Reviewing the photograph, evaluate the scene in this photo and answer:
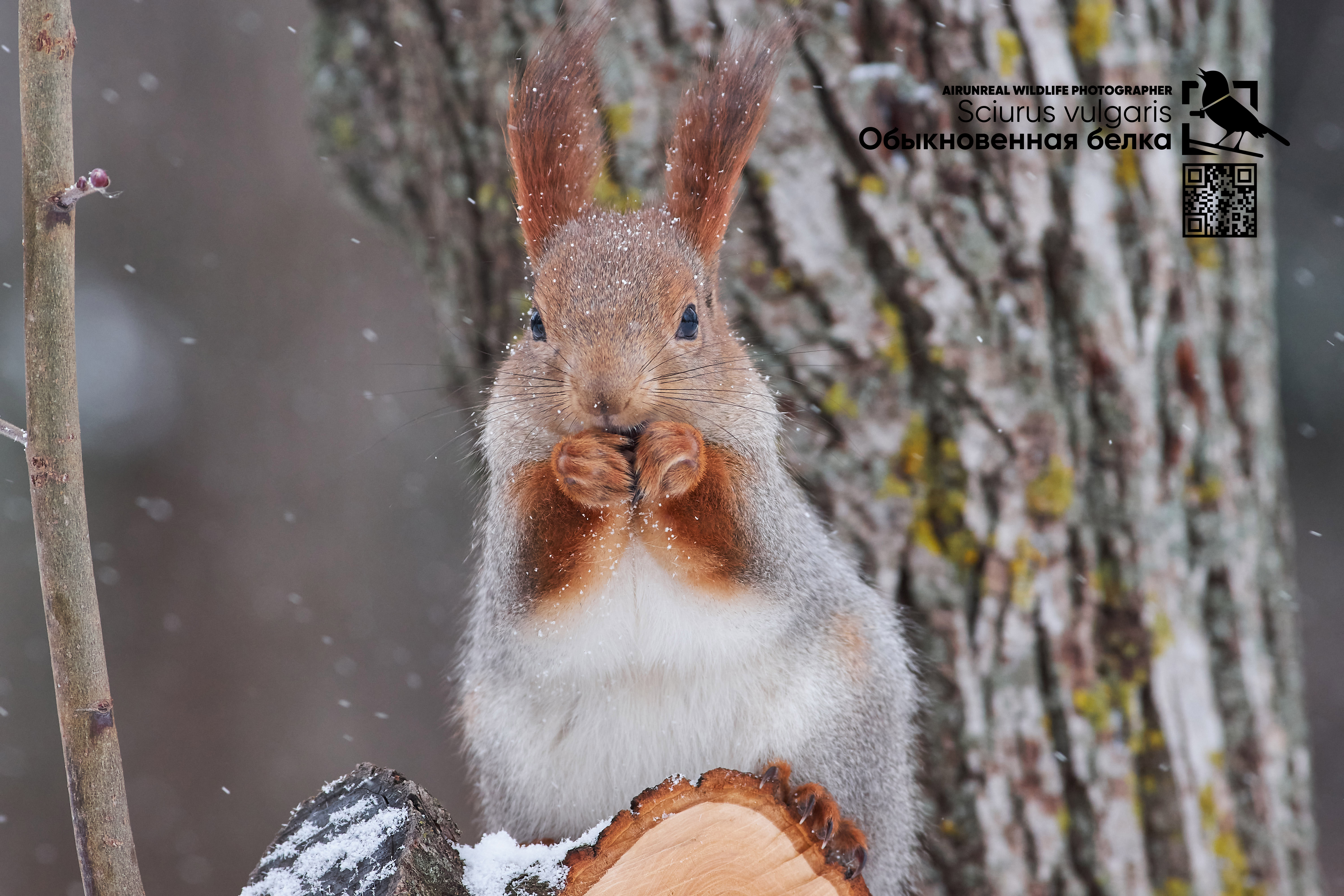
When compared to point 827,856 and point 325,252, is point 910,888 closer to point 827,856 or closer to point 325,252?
point 827,856

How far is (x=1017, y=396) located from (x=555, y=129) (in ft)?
3.30

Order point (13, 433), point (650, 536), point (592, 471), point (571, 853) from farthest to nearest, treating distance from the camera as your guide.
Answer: point (650, 536) < point (592, 471) < point (571, 853) < point (13, 433)

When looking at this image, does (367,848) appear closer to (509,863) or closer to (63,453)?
A: (509,863)

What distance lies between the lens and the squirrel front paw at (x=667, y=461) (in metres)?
1.16

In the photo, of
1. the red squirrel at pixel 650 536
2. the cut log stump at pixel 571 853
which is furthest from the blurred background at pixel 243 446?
the cut log stump at pixel 571 853

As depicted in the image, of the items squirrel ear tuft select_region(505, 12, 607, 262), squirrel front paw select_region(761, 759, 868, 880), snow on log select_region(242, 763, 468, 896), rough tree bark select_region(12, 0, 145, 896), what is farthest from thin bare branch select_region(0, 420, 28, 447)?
squirrel front paw select_region(761, 759, 868, 880)

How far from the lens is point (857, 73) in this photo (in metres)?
1.73

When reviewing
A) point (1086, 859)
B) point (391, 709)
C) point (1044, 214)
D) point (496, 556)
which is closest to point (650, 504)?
point (496, 556)

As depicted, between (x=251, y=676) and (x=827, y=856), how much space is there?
3202mm

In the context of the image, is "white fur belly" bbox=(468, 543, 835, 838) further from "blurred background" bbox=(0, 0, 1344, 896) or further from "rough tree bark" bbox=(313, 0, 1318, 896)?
"blurred background" bbox=(0, 0, 1344, 896)

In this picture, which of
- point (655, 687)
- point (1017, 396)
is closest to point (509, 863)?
point (655, 687)

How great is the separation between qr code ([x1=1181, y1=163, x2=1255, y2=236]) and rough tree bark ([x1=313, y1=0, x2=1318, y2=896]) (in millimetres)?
46

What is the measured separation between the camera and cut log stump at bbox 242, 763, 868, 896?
3.08 feet

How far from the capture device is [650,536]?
125cm
